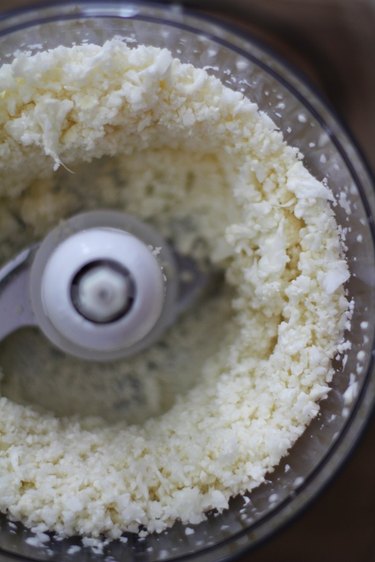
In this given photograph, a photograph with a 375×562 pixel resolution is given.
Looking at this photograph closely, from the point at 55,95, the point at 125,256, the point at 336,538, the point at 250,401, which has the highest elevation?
the point at 55,95

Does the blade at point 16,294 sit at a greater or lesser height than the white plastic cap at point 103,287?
greater

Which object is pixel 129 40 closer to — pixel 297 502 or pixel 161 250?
pixel 161 250

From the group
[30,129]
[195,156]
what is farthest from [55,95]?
[195,156]

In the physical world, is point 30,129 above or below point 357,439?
above

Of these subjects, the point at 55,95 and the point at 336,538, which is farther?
the point at 336,538

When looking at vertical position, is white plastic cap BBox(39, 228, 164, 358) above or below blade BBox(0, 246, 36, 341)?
below
